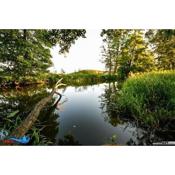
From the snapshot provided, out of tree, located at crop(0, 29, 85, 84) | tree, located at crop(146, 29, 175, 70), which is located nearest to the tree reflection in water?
tree, located at crop(0, 29, 85, 84)

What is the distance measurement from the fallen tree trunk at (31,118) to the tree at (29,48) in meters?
0.33

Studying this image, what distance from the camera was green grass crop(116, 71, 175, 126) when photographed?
3.78 meters

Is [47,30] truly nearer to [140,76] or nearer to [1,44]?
[1,44]

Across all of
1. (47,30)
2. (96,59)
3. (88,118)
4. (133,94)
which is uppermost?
(47,30)

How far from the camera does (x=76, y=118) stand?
401cm

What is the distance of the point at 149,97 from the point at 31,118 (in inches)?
55.1

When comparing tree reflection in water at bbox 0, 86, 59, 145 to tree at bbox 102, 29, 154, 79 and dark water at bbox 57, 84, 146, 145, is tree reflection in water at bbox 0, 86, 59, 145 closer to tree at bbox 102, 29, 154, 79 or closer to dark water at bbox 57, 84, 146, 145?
dark water at bbox 57, 84, 146, 145
